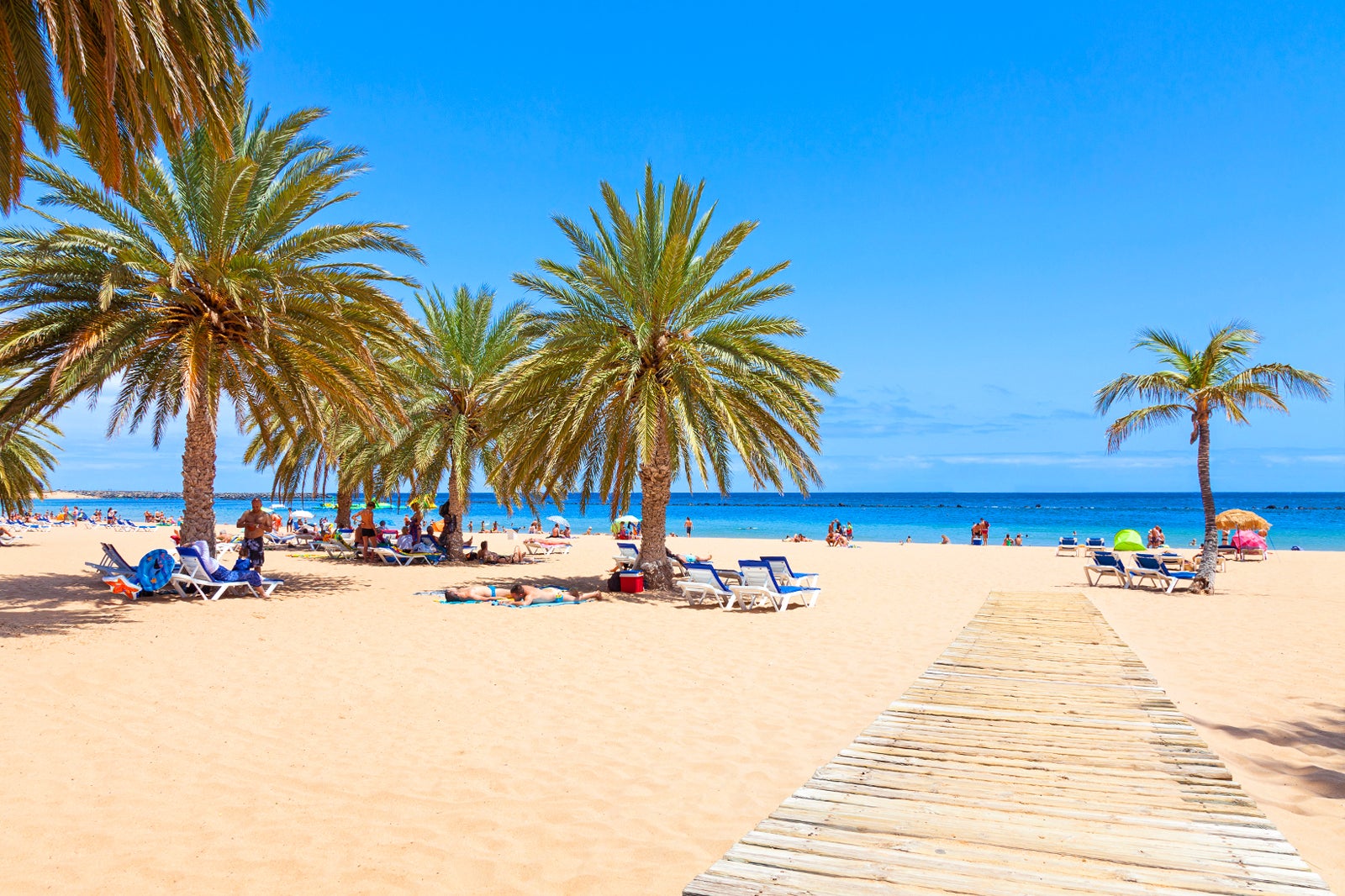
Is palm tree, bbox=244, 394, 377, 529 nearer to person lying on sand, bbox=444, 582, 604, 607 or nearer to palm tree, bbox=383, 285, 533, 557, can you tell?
palm tree, bbox=383, 285, 533, 557

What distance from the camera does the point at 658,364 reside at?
14.4m

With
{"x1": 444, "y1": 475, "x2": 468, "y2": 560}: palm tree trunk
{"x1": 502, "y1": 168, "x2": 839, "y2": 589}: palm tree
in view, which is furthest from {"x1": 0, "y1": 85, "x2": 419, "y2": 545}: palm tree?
{"x1": 444, "y1": 475, "x2": 468, "y2": 560}: palm tree trunk

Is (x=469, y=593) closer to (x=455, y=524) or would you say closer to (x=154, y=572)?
(x=154, y=572)

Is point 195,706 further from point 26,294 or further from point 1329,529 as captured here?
point 1329,529

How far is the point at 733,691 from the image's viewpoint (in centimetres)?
718

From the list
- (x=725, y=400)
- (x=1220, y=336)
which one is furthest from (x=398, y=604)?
(x=1220, y=336)

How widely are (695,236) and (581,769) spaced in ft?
36.6

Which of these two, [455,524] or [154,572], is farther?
[455,524]

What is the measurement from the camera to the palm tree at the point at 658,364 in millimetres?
13758

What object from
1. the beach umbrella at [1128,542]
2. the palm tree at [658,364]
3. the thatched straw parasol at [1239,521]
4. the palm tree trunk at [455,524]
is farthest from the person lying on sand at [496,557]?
the thatched straw parasol at [1239,521]

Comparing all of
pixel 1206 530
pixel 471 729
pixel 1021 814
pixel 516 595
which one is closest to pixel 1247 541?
pixel 1206 530

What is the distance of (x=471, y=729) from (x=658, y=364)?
9.34 m

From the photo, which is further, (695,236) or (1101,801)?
(695,236)

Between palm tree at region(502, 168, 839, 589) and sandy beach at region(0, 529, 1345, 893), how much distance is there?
3.14 metres
